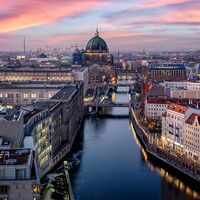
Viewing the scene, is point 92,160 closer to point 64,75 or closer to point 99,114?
point 99,114

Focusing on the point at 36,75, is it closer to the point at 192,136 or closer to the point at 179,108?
the point at 179,108

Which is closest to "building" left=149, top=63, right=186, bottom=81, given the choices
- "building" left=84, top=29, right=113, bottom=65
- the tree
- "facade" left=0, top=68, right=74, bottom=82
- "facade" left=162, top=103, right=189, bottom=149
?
"building" left=84, top=29, right=113, bottom=65

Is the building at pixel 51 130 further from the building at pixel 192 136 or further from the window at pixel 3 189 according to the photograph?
the building at pixel 192 136

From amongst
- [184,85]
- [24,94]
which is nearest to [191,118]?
[24,94]

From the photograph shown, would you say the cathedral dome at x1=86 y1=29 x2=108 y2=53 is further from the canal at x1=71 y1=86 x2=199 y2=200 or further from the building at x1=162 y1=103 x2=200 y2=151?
the building at x1=162 y1=103 x2=200 y2=151

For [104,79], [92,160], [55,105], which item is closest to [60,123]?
[55,105]
